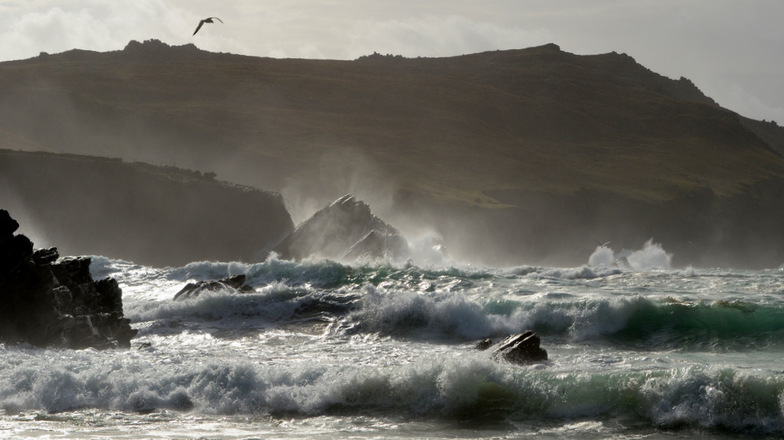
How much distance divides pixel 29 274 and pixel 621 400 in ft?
41.5

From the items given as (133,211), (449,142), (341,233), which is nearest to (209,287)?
(341,233)

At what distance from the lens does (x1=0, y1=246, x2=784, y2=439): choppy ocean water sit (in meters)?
14.4

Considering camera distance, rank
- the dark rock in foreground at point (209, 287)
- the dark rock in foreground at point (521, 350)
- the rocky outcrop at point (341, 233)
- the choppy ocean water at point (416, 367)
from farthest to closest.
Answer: the rocky outcrop at point (341, 233) → the dark rock in foreground at point (209, 287) → the dark rock in foreground at point (521, 350) → the choppy ocean water at point (416, 367)

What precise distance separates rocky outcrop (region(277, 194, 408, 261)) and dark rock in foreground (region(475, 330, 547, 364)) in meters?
22.4

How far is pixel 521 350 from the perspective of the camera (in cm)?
1756

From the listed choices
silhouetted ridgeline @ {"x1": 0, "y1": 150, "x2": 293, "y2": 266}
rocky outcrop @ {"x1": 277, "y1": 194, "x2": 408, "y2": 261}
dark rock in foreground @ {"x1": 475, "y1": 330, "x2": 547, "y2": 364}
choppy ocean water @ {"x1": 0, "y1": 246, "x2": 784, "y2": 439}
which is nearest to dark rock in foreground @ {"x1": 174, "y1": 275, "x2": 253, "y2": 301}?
choppy ocean water @ {"x1": 0, "y1": 246, "x2": 784, "y2": 439}

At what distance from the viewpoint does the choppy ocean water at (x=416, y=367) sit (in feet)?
47.1

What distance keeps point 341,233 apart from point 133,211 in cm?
1222

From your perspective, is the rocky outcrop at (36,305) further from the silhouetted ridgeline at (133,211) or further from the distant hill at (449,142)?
the distant hill at (449,142)

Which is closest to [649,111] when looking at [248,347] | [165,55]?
[165,55]

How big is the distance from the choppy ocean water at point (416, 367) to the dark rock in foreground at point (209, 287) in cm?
57

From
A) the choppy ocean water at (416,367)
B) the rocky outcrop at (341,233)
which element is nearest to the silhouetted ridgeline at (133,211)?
the rocky outcrop at (341,233)

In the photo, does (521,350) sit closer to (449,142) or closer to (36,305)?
(36,305)

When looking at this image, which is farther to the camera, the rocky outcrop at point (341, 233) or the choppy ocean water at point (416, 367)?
the rocky outcrop at point (341, 233)
